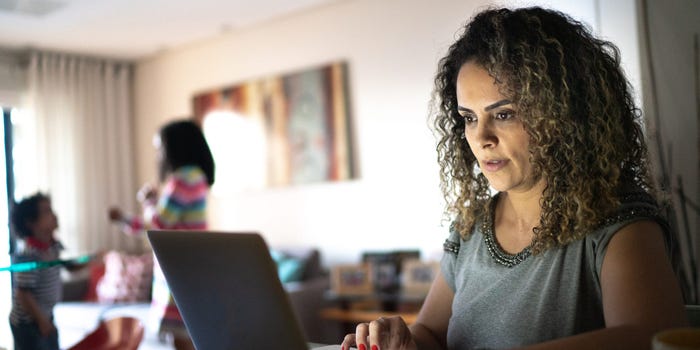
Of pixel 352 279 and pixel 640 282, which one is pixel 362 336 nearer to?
pixel 640 282

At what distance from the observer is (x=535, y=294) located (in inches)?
42.4

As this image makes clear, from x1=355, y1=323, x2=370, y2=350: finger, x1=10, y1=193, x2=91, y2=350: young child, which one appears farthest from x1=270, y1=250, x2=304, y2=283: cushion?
x1=355, y1=323, x2=370, y2=350: finger

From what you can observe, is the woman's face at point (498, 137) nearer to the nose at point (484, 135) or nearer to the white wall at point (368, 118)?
the nose at point (484, 135)

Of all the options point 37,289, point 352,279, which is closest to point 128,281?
point 352,279

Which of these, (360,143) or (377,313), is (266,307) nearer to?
(377,313)

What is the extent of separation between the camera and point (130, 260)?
5.10 metres

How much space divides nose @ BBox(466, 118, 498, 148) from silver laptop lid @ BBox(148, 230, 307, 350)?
0.43 m

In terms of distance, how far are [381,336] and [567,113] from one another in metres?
0.46

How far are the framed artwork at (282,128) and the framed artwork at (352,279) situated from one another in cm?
70

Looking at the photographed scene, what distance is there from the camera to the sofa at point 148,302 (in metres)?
4.14

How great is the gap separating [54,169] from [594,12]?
5.02 m

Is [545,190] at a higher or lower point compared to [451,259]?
higher

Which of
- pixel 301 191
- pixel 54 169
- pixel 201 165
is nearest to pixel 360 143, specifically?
pixel 301 191

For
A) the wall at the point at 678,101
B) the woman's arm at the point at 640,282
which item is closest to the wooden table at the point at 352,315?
the wall at the point at 678,101
